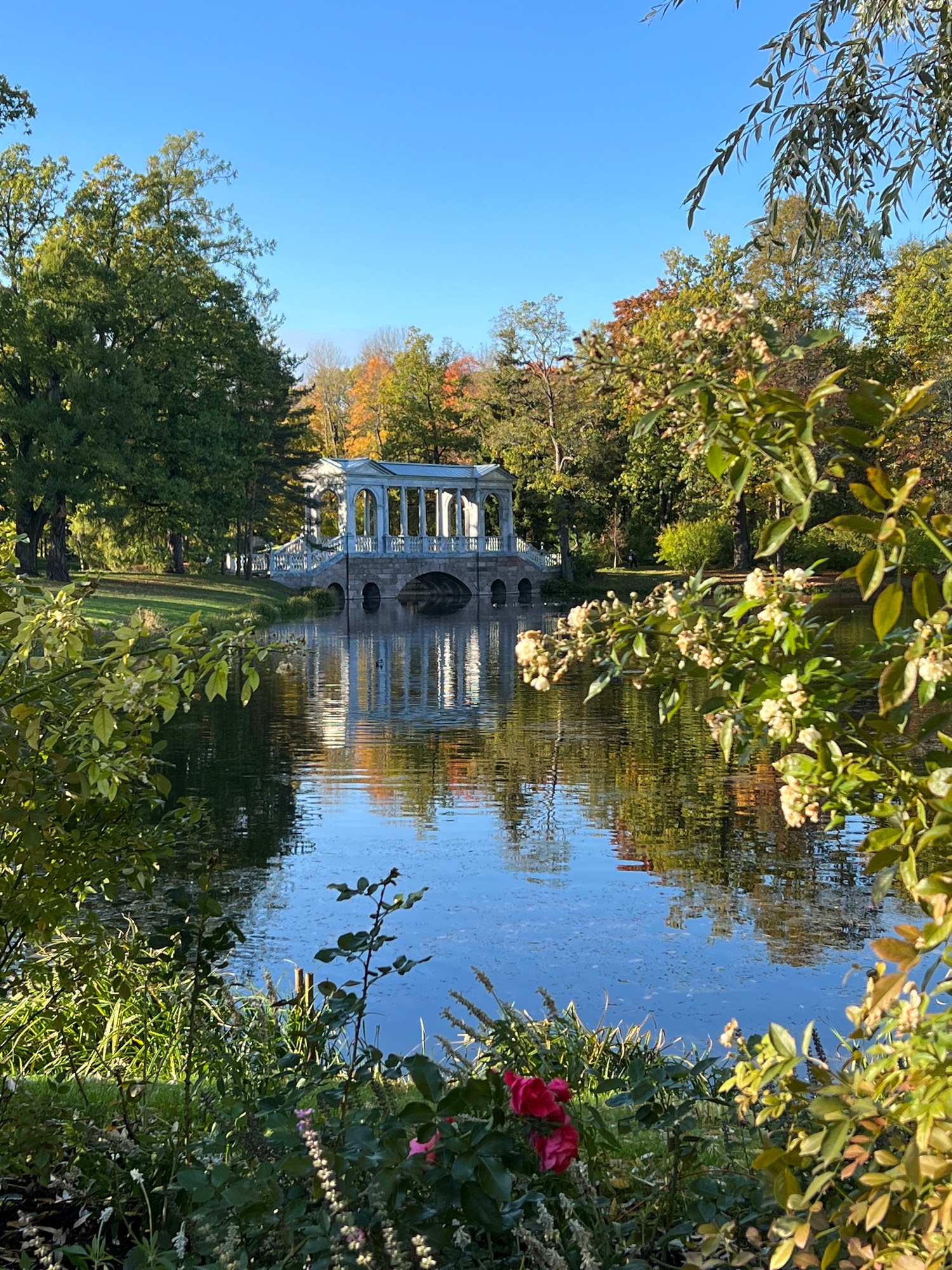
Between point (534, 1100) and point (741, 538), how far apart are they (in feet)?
137

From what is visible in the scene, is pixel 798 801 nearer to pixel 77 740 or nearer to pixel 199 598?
pixel 77 740

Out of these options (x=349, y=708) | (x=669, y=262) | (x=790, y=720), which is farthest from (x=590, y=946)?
(x=669, y=262)

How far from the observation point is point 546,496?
159 ft

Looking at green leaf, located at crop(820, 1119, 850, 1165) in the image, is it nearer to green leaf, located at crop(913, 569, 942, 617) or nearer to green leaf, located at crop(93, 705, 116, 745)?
green leaf, located at crop(913, 569, 942, 617)

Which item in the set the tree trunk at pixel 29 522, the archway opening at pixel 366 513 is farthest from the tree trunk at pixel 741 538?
the tree trunk at pixel 29 522

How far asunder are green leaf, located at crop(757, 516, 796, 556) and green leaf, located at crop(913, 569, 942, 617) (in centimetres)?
16

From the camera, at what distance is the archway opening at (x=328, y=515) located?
4852cm

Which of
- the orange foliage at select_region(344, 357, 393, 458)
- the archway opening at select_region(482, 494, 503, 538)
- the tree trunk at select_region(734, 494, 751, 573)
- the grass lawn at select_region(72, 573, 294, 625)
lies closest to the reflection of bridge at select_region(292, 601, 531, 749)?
the grass lawn at select_region(72, 573, 294, 625)

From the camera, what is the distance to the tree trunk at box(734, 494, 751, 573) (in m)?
42.0

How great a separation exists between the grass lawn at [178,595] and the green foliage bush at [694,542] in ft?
47.6

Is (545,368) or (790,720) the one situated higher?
(545,368)

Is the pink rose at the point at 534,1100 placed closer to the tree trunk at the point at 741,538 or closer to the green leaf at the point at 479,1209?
the green leaf at the point at 479,1209

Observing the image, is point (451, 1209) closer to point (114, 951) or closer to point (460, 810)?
point (114, 951)

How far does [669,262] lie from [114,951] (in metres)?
43.9
